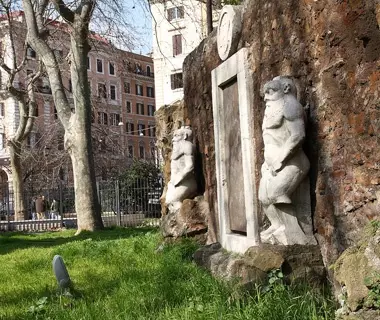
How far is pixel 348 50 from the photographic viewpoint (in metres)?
5.25

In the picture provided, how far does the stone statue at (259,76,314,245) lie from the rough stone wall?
0.19 m

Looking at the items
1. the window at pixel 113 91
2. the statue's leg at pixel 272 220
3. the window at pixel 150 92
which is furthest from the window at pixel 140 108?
the statue's leg at pixel 272 220

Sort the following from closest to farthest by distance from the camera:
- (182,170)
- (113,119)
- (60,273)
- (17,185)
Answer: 1. (60,273)
2. (182,170)
3. (17,185)
4. (113,119)

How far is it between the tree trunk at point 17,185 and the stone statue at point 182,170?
17868 millimetres

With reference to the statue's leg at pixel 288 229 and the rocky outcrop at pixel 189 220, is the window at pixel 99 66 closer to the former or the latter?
the rocky outcrop at pixel 189 220

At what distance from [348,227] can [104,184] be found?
19.9 m

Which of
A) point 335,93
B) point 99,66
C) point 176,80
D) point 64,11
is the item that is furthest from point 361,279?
point 99,66

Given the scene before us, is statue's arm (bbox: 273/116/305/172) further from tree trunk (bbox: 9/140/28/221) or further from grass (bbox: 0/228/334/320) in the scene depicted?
tree trunk (bbox: 9/140/28/221)

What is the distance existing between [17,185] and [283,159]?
2387cm

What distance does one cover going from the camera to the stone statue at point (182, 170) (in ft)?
31.6

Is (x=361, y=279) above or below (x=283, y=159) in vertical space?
below

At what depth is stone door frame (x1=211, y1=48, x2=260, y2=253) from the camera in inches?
263

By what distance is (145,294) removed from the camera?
564 cm

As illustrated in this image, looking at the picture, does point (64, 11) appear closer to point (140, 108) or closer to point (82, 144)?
point (82, 144)
